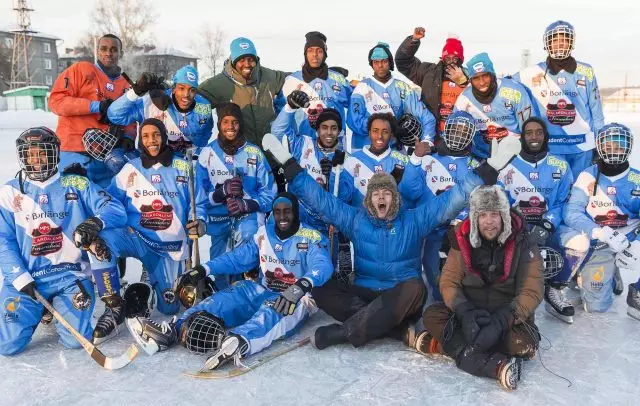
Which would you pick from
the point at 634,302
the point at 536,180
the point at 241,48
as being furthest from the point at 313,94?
the point at 634,302

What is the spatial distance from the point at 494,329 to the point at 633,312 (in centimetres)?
180

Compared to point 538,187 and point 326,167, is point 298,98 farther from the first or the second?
point 538,187

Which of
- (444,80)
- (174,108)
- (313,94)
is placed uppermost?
(444,80)

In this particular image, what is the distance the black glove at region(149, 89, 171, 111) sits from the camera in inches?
204

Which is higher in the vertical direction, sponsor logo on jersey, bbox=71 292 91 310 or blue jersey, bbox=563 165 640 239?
blue jersey, bbox=563 165 640 239

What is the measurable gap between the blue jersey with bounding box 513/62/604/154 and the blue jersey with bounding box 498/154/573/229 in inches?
26.7

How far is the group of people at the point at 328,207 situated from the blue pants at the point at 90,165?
0.02m

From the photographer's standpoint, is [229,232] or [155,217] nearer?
[155,217]

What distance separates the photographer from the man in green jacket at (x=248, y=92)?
18.4ft

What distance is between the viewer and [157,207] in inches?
186

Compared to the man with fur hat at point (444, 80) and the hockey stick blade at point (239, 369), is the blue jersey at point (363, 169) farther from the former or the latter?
the hockey stick blade at point (239, 369)

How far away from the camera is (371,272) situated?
168 inches

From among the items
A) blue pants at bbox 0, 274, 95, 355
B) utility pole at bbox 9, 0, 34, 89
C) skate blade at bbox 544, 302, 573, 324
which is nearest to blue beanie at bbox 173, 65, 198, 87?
blue pants at bbox 0, 274, 95, 355

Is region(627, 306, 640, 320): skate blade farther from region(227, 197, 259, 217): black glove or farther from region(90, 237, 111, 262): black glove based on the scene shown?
region(90, 237, 111, 262): black glove
